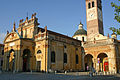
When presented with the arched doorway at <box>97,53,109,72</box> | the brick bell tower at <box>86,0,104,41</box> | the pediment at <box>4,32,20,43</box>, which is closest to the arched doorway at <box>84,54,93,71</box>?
the arched doorway at <box>97,53,109,72</box>

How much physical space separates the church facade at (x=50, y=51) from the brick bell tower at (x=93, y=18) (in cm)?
37

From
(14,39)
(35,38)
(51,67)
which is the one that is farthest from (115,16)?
(14,39)

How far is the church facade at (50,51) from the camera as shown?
28.6m

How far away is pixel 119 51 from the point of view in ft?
114

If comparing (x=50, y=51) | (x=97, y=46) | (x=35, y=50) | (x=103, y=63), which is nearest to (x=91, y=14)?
(x=97, y=46)

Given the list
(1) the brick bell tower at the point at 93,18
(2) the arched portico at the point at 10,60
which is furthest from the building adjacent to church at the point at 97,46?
(2) the arched portico at the point at 10,60

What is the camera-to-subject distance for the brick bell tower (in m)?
41.7

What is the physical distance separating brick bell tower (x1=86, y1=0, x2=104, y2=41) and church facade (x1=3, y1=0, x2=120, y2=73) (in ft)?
1.23

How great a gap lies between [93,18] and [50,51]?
21.7m

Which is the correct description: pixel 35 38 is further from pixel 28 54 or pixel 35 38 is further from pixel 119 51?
pixel 119 51

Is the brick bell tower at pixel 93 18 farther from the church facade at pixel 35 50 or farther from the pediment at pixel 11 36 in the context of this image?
the pediment at pixel 11 36

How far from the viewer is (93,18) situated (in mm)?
42938

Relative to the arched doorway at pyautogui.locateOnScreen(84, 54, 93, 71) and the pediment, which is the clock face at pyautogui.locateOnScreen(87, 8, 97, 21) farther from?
the pediment

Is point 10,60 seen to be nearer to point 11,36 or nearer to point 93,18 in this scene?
point 11,36
